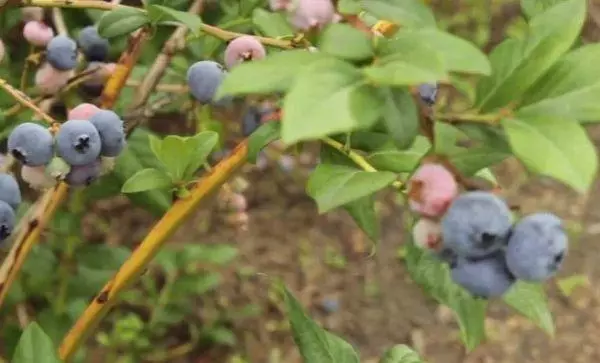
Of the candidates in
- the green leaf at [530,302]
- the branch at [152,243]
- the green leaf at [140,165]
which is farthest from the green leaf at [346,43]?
the green leaf at [140,165]

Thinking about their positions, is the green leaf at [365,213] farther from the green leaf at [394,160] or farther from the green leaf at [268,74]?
the green leaf at [268,74]

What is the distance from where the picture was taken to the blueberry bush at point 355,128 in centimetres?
49

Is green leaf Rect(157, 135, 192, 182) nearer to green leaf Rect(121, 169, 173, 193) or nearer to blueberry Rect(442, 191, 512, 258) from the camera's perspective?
green leaf Rect(121, 169, 173, 193)

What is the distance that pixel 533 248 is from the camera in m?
0.52

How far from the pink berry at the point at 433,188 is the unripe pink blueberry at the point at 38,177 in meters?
0.30

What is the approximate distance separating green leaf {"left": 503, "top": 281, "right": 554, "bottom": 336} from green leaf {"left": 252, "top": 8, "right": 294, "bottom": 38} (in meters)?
0.28

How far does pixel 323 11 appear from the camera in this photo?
23.5 inches

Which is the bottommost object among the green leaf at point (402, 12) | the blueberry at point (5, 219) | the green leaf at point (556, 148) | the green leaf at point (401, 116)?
the blueberry at point (5, 219)

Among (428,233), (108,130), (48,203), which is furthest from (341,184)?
(48,203)

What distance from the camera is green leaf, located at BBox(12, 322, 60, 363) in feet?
2.66

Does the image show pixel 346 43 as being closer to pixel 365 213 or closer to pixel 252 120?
pixel 365 213

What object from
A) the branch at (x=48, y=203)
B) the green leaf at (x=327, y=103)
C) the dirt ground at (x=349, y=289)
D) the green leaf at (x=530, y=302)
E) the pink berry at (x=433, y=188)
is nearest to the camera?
the green leaf at (x=327, y=103)

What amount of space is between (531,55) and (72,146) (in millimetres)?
320

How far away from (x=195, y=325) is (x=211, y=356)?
0.23ft
